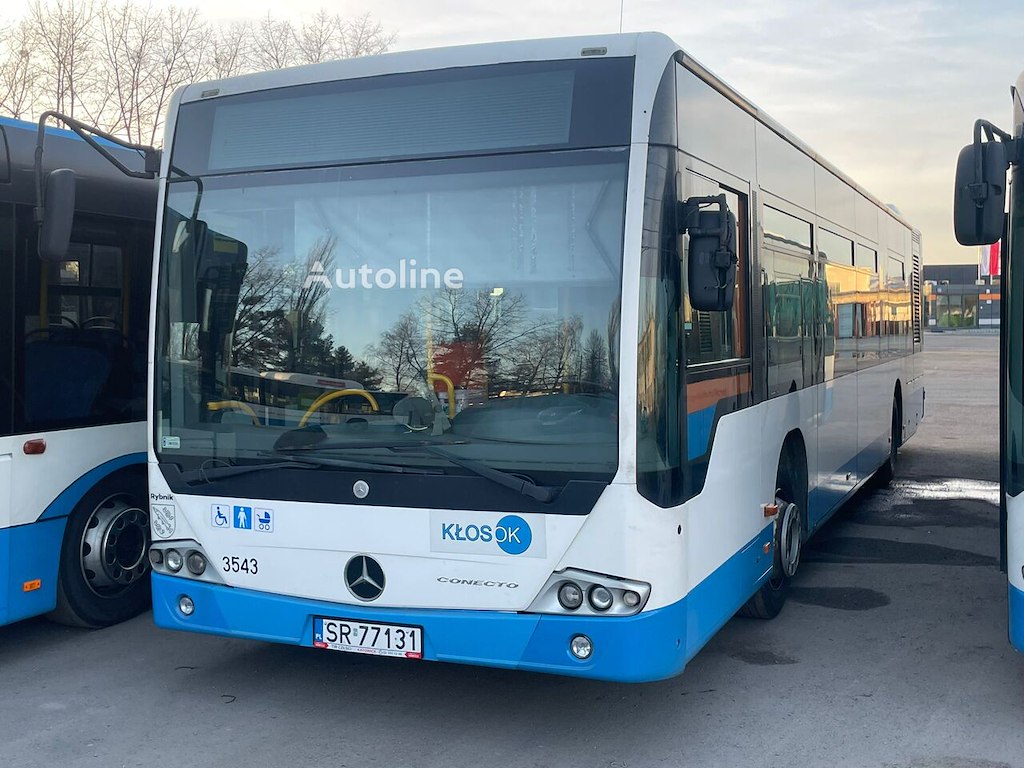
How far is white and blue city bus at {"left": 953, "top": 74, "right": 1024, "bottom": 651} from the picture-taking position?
494cm

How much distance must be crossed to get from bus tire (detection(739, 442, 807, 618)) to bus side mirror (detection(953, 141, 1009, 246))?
2.07 m

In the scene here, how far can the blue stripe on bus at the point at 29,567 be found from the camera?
19.8 ft

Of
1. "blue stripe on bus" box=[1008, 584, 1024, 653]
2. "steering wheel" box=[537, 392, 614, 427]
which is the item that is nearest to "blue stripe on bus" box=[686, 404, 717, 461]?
"steering wheel" box=[537, 392, 614, 427]

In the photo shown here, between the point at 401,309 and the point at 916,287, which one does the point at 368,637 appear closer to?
the point at 401,309

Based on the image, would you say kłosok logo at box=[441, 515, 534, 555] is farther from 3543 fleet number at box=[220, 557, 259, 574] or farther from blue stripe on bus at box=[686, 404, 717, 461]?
3543 fleet number at box=[220, 557, 259, 574]

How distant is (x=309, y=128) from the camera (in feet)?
16.7

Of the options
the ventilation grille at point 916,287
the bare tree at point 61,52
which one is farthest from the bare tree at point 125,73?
the ventilation grille at point 916,287

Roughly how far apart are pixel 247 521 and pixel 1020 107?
4066mm

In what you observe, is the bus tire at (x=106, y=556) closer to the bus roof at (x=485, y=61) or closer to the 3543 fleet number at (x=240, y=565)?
the 3543 fleet number at (x=240, y=565)

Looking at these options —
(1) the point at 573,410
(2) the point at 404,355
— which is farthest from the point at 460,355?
(1) the point at 573,410

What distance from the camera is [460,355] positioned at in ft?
15.6

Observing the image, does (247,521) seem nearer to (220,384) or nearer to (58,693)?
(220,384)

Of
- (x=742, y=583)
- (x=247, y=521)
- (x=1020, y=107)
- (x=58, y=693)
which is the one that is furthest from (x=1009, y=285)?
(x=58, y=693)

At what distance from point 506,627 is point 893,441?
8.20m
